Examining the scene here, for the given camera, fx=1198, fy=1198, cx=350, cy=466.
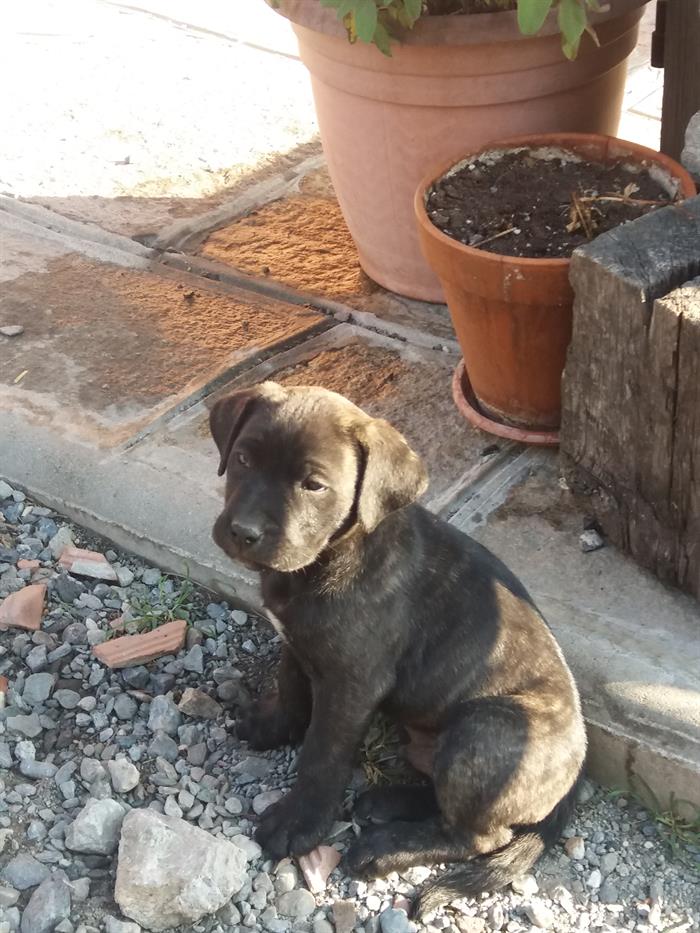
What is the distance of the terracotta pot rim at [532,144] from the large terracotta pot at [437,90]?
0.81 ft

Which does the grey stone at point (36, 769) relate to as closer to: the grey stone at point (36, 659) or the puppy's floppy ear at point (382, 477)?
the grey stone at point (36, 659)

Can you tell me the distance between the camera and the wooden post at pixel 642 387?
336 centimetres

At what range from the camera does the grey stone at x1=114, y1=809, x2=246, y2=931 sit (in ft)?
9.81

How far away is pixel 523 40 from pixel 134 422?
6.64 feet

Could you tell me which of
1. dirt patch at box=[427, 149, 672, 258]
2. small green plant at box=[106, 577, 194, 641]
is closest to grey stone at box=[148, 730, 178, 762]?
small green plant at box=[106, 577, 194, 641]

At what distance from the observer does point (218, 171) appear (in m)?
6.41

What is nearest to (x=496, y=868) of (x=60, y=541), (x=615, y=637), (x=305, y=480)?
(x=615, y=637)

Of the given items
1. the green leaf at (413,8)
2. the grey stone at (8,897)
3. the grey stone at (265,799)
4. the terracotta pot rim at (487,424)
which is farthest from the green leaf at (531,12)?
the grey stone at (8,897)

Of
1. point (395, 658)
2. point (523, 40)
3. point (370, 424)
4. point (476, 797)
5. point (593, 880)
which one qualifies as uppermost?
point (523, 40)

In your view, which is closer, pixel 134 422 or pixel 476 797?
pixel 476 797

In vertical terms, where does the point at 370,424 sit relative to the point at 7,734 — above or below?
above

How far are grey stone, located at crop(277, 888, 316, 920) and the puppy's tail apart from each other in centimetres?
28

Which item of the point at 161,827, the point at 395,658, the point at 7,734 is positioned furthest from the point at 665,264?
the point at 7,734

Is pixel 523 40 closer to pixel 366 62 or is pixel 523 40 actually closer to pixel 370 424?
pixel 366 62
